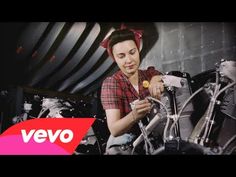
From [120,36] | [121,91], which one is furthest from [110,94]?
[120,36]

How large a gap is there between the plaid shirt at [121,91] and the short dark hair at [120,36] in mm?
318

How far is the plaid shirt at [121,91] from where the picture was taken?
354 cm

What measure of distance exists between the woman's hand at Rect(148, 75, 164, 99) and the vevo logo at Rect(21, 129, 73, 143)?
0.89 meters

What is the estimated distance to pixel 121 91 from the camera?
3.58 metres

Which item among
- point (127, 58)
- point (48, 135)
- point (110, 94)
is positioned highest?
point (127, 58)

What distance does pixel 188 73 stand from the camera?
356 cm

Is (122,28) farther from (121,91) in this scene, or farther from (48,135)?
(48,135)

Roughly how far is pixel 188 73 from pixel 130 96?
0.62 m

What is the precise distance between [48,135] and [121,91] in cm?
83

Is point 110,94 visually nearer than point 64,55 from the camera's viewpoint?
Yes
